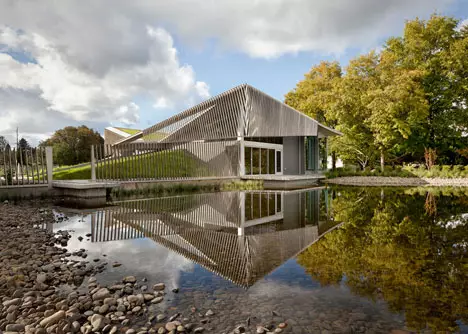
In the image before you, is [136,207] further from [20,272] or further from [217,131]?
[217,131]

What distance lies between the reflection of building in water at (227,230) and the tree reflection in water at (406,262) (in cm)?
65

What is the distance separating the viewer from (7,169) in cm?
1351

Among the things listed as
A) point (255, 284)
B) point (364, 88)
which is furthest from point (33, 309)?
point (364, 88)

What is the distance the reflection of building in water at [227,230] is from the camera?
4.94m

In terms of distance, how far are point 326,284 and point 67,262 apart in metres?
3.95

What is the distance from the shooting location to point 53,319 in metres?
3.08

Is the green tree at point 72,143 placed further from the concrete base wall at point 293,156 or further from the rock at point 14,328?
the rock at point 14,328

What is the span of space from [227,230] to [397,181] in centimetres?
1703

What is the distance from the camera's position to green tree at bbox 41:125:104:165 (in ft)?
135

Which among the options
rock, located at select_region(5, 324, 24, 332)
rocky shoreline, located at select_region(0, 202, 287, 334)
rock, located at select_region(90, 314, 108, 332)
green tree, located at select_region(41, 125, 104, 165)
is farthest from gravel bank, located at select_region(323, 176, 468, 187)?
green tree, located at select_region(41, 125, 104, 165)

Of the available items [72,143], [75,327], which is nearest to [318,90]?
[75,327]

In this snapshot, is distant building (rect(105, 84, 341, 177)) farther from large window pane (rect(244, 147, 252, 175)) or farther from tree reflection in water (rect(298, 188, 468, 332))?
tree reflection in water (rect(298, 188, 468, 332))

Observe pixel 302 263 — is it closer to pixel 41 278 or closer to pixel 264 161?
pixel 41 278

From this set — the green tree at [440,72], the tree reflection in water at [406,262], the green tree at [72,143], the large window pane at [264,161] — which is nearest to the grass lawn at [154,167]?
the large window pane at [264,161]
